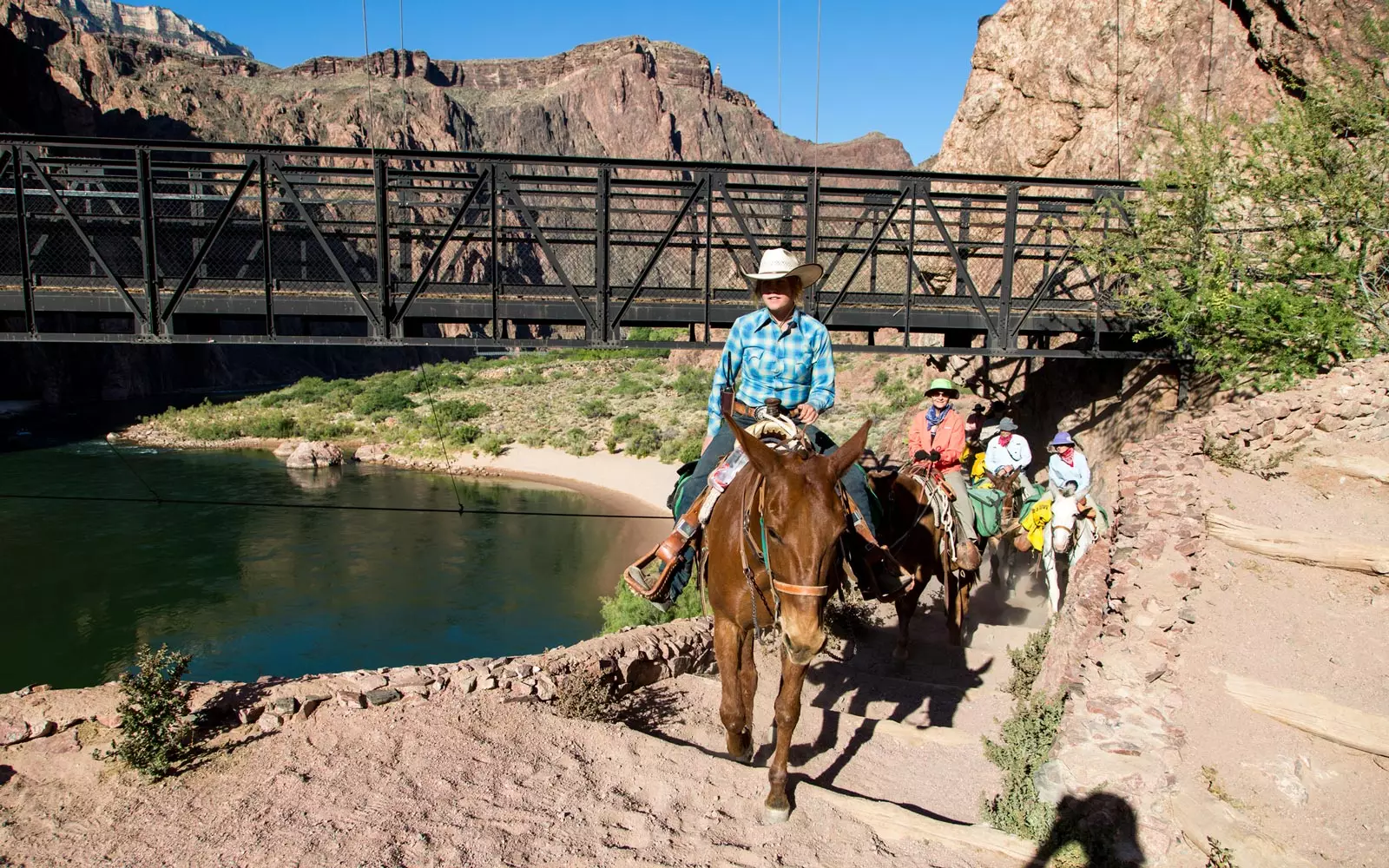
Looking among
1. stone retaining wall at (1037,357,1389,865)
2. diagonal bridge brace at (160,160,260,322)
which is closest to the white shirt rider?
stone retaining wall at (1037,357,1389,865)

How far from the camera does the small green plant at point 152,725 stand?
596 cm

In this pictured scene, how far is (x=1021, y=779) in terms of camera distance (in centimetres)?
573

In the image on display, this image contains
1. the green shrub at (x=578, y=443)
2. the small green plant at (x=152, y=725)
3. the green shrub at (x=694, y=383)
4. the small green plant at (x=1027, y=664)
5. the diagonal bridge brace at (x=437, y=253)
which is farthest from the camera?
the green shrub at (x=694, y=383)

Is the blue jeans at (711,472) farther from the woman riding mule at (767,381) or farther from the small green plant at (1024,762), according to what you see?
the small green plant at (1024,762)

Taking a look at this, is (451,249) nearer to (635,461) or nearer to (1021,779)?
(635,461)

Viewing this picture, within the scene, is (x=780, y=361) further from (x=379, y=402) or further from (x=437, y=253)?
(x=379, y=402)

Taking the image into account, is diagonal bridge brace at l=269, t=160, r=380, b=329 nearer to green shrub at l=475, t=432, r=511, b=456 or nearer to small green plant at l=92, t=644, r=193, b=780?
small green plant at l=92, t=644, r=193, b=780

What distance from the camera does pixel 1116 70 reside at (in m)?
20.4

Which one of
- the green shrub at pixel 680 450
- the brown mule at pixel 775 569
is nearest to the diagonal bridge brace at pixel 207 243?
the brown mule at pixel 775 569

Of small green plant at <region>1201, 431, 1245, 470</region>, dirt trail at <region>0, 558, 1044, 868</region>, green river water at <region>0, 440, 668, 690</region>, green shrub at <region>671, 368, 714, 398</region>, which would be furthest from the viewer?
green shrub at <region>671, 368, 714, 398</region>

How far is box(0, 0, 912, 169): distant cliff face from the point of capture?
73.2 m

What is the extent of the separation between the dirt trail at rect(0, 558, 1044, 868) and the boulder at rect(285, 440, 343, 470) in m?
33.6

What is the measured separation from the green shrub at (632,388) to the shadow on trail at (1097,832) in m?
47.5

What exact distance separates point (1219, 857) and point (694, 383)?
48.5 meters
